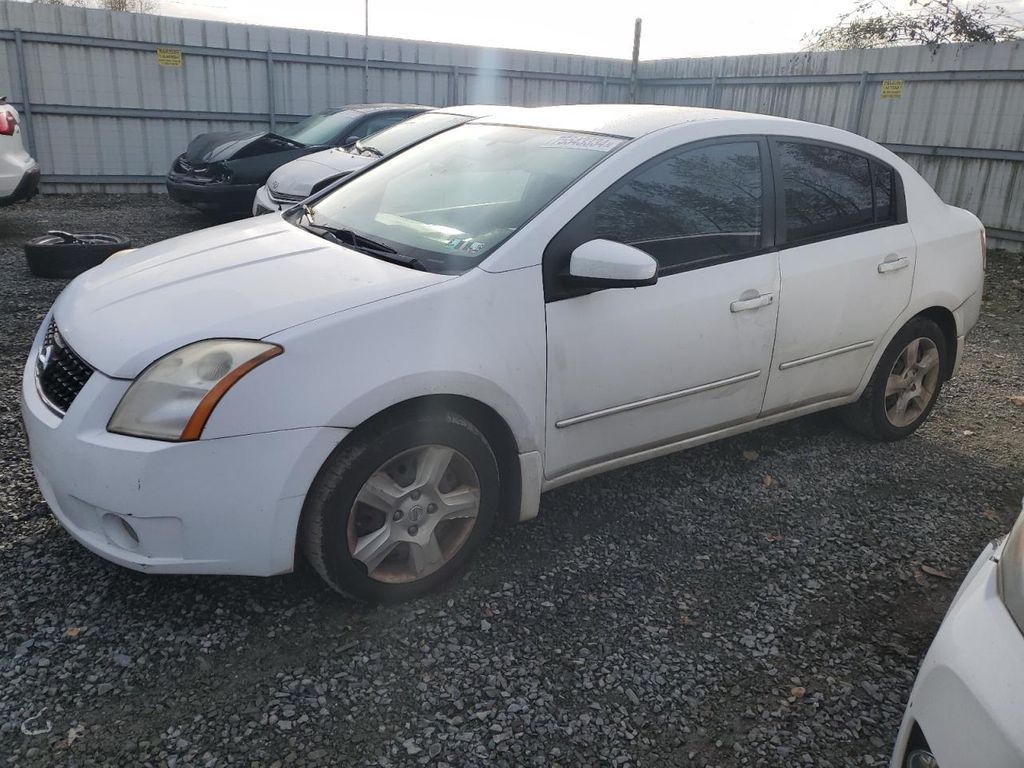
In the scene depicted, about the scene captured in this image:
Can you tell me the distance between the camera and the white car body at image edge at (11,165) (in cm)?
775

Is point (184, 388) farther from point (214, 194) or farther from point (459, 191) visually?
point (214, 194)

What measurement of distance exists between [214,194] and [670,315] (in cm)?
771

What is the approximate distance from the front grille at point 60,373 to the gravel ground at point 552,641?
2.21ft

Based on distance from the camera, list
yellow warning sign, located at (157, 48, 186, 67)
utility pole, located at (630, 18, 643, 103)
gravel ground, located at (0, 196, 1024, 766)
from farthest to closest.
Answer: utility pole, located at (630, 18, 643, 103), yellow warning sign, located at (157, 48, 186, 67), gravel ground, located at (0, 196, 1024, 766)

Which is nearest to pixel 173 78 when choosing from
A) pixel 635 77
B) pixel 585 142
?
pixel 635 77

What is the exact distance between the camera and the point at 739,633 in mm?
2799

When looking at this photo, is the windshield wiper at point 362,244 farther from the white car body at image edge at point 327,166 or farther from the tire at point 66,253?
the white car body at image edge at point 327,166

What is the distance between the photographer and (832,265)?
3697 mm

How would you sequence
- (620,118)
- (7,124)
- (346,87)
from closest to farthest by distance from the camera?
(620,118) → (7,124) → (346,87)

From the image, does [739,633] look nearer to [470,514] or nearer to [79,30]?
[470,514]

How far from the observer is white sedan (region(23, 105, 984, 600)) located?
243cm

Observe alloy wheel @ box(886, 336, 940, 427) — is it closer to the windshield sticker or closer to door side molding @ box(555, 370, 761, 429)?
door side molding @ box(555, 370, 761, 429)

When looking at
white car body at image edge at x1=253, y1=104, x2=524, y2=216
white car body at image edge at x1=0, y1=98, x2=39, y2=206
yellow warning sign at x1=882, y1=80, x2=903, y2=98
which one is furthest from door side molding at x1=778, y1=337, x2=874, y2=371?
yellow warning sign at x1=882, y1=80, x2=903, y2=98

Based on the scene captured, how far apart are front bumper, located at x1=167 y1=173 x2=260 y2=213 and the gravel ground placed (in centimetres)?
609
